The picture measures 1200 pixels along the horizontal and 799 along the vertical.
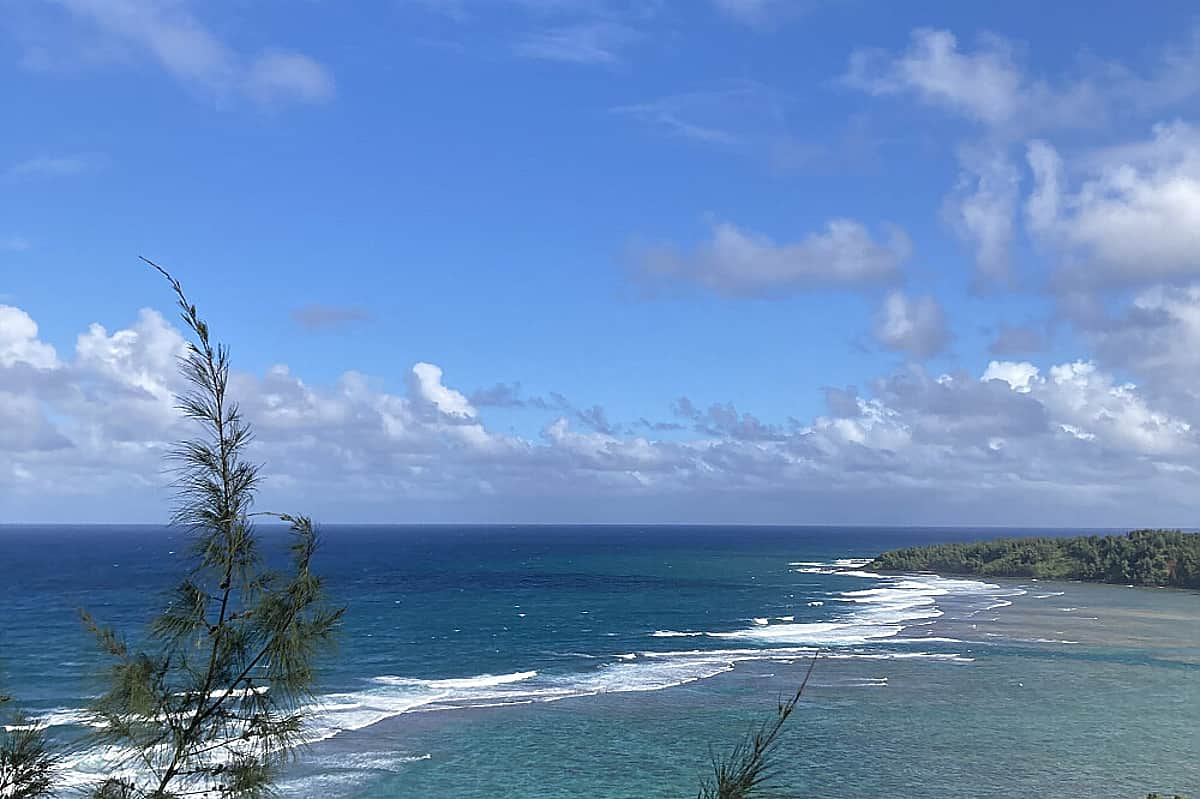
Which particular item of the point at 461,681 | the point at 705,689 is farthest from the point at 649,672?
the point at 461,681

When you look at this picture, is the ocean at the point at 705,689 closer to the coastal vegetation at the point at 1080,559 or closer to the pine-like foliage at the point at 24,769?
the pine-like foliage at the point at 24,769

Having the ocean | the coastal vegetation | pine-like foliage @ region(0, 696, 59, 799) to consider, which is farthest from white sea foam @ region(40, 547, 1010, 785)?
the coastal vegetation

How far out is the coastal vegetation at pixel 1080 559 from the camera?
110 metres

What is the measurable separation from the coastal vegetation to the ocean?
12.0m

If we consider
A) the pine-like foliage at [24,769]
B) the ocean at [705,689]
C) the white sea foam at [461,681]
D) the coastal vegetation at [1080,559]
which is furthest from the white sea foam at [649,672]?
the coastal vegetation at [1080,559]

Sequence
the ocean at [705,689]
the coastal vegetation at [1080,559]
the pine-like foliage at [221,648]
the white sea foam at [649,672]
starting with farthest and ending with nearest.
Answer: the coastal vegetation at [1080,559]
the white sea foam at [649,672]
the ocean at [705,689]
the pine-like foliage at [221,648]

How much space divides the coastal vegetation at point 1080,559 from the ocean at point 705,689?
39.4 feet

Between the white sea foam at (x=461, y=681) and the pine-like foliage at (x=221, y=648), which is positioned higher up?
the pine-like foliage at (x=221, y=648)

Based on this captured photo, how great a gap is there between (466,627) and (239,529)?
65438mm

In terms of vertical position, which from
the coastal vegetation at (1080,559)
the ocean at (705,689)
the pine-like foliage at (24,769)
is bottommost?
the ocean at (705,689)

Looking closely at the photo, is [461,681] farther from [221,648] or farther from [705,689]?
[221,648]

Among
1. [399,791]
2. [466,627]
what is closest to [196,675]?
[399,791]

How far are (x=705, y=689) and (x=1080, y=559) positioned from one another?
92084mm

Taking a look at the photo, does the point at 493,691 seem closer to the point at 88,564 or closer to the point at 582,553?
the point at 88,564
